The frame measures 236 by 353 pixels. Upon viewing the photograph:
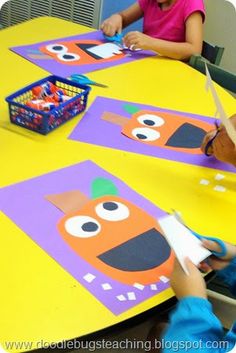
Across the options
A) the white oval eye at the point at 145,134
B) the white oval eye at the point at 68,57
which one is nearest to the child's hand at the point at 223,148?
the white oval eye at the point at 145,134

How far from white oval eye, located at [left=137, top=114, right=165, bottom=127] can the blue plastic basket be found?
0.49 ft

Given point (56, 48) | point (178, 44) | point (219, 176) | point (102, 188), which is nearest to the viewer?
point (102, 188)

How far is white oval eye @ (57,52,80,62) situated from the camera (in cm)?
144

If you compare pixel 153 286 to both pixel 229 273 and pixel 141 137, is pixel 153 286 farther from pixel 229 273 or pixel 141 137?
pixel 141 137

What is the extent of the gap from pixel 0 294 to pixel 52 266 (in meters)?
0.09

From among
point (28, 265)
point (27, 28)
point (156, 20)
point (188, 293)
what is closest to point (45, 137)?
point (28, 265)

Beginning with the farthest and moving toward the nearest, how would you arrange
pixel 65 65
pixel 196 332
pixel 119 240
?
pixel 65 65, pixel 119 240, pixel 196 332

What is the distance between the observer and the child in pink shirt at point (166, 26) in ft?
5.24

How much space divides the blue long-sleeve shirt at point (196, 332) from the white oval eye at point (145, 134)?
0.48 meters

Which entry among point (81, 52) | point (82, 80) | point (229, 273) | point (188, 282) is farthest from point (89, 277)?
point (81, 52)

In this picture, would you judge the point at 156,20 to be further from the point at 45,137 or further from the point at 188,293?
the point at 188,293

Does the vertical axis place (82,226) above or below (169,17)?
below

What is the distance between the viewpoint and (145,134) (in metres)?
1.11

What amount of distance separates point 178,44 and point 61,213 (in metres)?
1.02
